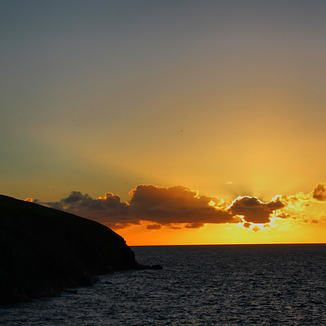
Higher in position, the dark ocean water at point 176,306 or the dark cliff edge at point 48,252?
the dark cliff edge at point 48,252

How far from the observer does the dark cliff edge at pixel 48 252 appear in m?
62.0

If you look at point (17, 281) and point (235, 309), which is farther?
point (17, 281)

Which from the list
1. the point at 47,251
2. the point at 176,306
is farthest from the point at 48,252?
the point at 176,306

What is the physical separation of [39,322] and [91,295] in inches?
800

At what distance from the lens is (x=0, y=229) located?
72.7 meters

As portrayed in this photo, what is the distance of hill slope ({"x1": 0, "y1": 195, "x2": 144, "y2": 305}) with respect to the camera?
6206cm

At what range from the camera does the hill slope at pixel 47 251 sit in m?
62.1

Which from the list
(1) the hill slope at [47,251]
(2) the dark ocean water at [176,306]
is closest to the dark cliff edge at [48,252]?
(1) the hill slope at [47,251]

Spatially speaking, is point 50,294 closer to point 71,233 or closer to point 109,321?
point 109,321

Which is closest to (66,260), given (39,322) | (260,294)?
(39,322)

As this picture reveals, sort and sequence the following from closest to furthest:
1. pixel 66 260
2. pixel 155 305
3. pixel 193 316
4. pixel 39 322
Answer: pixel 39 322 → pixel 193 316 → pixel 155 305 → pixel 66 260

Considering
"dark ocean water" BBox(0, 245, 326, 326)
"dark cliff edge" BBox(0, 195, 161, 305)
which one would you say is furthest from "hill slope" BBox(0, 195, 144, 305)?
"dark ocean water" BBox(0, 245, 326, 326)

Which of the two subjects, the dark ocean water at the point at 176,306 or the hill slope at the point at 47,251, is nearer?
the dark ocean water at the point at 176,306

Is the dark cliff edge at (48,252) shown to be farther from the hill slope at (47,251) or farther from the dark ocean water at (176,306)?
the dark ocean water at (176,306)
